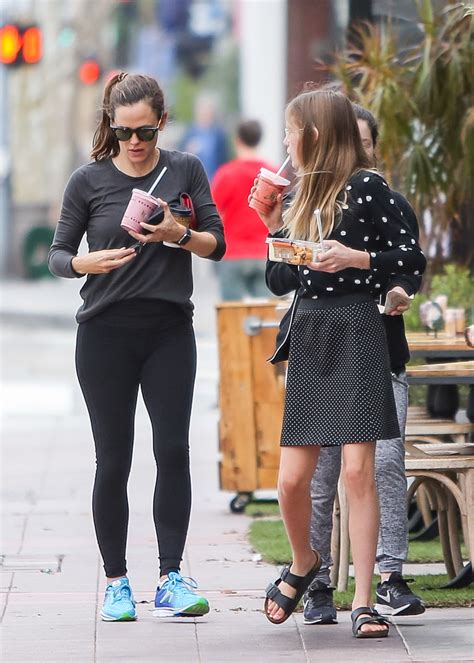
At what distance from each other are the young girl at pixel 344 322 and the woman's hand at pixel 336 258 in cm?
6

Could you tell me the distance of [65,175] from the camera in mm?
28672

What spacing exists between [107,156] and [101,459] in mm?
1029

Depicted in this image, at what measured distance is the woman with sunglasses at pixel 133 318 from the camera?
5266 mm

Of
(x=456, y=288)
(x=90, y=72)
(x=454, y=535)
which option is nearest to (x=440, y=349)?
(x=454, y=535)

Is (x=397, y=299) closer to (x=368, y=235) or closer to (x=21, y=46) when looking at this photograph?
(x=368, y=235)

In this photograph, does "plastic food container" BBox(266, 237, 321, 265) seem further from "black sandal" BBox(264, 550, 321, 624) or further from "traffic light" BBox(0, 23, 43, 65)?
"traffic light" BBox(0, 23, 43, 65)

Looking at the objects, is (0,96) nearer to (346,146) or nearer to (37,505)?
(37,505)

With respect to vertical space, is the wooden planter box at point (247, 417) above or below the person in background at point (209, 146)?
below

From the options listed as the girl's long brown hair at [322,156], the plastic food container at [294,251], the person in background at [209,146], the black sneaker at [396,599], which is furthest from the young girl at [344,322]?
the person in background at [209,146]

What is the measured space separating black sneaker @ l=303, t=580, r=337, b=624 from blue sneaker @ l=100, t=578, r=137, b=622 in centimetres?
60

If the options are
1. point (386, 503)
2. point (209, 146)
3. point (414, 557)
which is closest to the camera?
point (386, 503)

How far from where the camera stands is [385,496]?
552 cm

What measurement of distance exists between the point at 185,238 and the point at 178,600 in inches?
48.4

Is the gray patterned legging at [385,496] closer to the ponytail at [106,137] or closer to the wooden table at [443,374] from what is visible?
the wooden table at [443,374]
